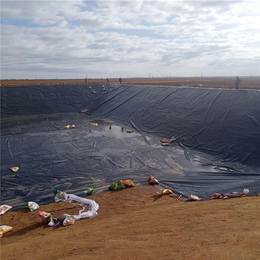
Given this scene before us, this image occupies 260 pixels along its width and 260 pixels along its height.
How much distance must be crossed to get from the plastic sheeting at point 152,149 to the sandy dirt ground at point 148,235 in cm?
160

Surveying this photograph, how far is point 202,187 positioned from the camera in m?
7.22

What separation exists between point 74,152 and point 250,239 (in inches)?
342

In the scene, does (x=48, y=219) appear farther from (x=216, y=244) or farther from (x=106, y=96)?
(x=106, y=96)

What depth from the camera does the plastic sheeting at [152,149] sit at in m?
7.70

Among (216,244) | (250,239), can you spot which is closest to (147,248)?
(216,244)

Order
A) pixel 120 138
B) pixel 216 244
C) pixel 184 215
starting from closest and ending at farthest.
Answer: pixel 216 244 → pixel 184 215 → pixel 120 138

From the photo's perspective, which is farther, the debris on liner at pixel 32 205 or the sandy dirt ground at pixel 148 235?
the debris on liner at pixel 32 205

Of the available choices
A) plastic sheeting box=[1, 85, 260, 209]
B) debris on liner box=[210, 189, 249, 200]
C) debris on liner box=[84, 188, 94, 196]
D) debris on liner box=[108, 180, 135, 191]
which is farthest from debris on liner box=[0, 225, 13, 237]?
debris on liner box=[210, 189, 249, 200]

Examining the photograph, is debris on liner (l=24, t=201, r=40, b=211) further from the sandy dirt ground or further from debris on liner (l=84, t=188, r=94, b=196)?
debris on liner (l=84, t=188, r=94, b=196)

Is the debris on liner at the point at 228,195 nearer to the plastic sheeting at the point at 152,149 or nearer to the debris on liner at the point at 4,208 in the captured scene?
the plastic sheeting at the point at 152,149

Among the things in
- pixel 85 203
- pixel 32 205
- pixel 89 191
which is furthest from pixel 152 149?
pixel 32 205

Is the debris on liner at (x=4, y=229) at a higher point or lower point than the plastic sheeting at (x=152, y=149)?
lower

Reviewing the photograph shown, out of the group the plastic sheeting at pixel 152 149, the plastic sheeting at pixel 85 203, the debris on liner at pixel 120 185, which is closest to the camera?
the plastic sheeting at pixel 85 203

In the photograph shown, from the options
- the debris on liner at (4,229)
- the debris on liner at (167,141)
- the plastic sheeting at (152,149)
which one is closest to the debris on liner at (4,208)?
the plastic sheeting at (152,149)
